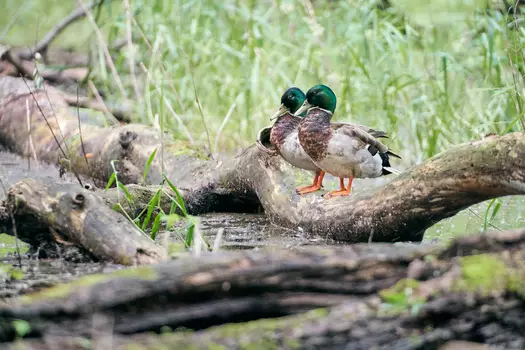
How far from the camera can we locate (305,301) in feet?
7.29

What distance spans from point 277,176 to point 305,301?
2.89m

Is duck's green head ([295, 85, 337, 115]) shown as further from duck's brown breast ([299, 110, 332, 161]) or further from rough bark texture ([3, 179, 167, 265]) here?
rough bark texture ([3, 179, 167, 265])

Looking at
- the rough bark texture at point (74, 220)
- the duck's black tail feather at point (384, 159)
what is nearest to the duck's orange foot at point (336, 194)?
the duck's black tail feather at point (384, 159)

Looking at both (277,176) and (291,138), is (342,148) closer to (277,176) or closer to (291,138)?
(291,138)

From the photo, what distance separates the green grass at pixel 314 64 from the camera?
689 cm

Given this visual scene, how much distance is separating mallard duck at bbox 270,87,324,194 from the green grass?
1383 millimetres

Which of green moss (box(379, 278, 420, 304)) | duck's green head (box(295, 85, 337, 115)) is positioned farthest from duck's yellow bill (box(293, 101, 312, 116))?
green moss (box(379, 278, 420, 304))

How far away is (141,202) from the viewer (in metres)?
4.57

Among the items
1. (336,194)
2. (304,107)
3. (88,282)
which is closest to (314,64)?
(304,107)

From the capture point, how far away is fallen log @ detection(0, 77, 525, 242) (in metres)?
3.51

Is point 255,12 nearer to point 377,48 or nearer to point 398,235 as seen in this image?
point 377,48

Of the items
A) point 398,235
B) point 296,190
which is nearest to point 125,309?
point 398,235

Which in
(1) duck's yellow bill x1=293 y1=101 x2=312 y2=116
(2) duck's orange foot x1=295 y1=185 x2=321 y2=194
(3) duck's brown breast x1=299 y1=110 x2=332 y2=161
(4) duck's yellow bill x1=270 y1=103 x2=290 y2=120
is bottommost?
(2) duck's orange foot x1=295 y1=185 x2=321 y2=194

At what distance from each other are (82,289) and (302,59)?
18.3ft
